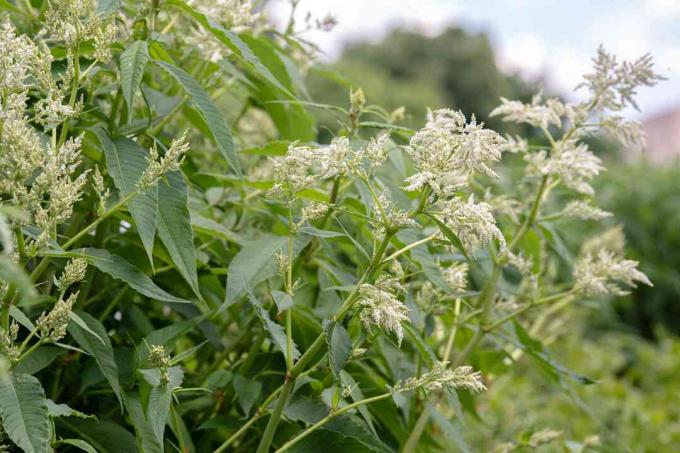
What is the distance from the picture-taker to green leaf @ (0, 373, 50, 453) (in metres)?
1.02

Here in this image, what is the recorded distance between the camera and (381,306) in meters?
1.13

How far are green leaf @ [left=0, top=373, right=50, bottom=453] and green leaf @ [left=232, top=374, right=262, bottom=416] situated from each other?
0.42 m

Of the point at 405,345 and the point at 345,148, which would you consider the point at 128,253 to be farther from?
the point at 405,345

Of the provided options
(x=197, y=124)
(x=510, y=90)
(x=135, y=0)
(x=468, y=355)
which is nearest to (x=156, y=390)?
(x=197, y=124)

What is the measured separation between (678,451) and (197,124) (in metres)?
2.83

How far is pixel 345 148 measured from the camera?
1214 millimetres

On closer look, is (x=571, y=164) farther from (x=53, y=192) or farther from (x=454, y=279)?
(x=53, y=192)

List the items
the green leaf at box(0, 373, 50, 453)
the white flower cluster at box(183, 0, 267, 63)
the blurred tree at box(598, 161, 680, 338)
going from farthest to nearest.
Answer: the blurred tree at box(598, 161, 680, 338)
the white flower cluster at box(183, 0, 267, 63)
the green leaf at box(0, 373, 50, 453)

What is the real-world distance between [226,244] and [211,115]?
18.0 inches

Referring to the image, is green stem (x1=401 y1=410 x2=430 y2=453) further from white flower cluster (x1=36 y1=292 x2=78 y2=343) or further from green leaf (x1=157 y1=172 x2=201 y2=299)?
white flower cluster (x1=36 y1=292 x2=78 y2=343)

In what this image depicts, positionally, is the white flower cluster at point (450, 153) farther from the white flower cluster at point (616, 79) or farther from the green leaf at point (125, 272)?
the white flower cluster at point (616, 79)

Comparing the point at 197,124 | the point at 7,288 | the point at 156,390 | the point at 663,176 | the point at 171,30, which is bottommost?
the point at 663,176

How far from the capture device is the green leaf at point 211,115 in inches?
49.9

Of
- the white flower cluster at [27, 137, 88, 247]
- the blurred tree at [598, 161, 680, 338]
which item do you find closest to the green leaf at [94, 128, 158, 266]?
the white flower cluster at [27, 137, 88, 247]
